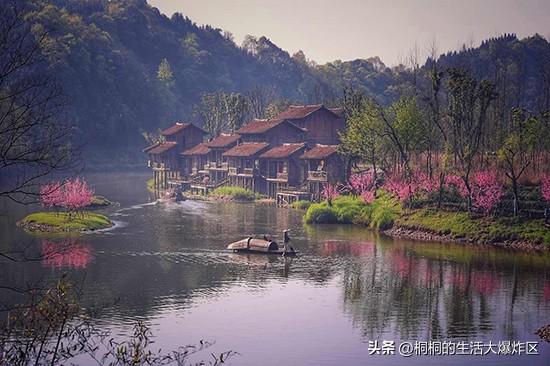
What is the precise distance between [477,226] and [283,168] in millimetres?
39556

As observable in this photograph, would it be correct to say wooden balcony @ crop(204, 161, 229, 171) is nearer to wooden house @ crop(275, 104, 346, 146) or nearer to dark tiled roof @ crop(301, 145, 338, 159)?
wooden house @ crop(275, 104, 346, 146)

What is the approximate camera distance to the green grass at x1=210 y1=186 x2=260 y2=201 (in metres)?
96.4

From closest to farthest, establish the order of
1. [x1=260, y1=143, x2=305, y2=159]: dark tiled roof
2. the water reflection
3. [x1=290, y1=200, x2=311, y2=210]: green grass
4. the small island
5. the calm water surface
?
the calm water surface
the water reflection
the small island
[x1=290, y1=200, x2=311, y2=210]: green grass
[x1=260, y1=143, x2=305, y2=159]: dark tiled roof

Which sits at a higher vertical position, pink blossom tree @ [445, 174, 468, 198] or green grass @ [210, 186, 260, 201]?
pink blossom tree @ [445, 174, 468, 198]

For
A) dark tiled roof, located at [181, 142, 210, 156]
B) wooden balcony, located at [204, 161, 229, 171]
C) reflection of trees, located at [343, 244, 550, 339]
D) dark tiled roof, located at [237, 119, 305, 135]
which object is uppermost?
dark tiled roof, located at [237, 119, 305, 135]

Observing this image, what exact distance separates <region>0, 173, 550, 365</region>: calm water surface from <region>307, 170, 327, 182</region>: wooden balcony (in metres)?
21.5

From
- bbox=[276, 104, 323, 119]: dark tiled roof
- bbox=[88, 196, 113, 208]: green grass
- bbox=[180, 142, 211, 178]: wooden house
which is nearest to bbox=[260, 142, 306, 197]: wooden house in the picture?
bbox=[276, 104, 323, 119]: dark tiled roof

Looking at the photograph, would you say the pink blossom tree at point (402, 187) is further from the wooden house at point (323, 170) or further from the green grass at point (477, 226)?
the wooden house at point (323, 170)

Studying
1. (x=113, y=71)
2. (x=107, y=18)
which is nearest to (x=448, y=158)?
(x=113, y=71)

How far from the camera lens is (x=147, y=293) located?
40469mm

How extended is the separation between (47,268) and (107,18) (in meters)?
160

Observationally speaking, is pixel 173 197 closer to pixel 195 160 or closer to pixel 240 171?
pixel 240 171

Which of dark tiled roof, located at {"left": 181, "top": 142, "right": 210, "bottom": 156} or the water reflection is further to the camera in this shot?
dark tiled roof, located at {"left": 181, "top": 142, "right": 210, "bottom": 156}

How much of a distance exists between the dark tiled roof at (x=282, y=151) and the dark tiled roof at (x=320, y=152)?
2.02m
